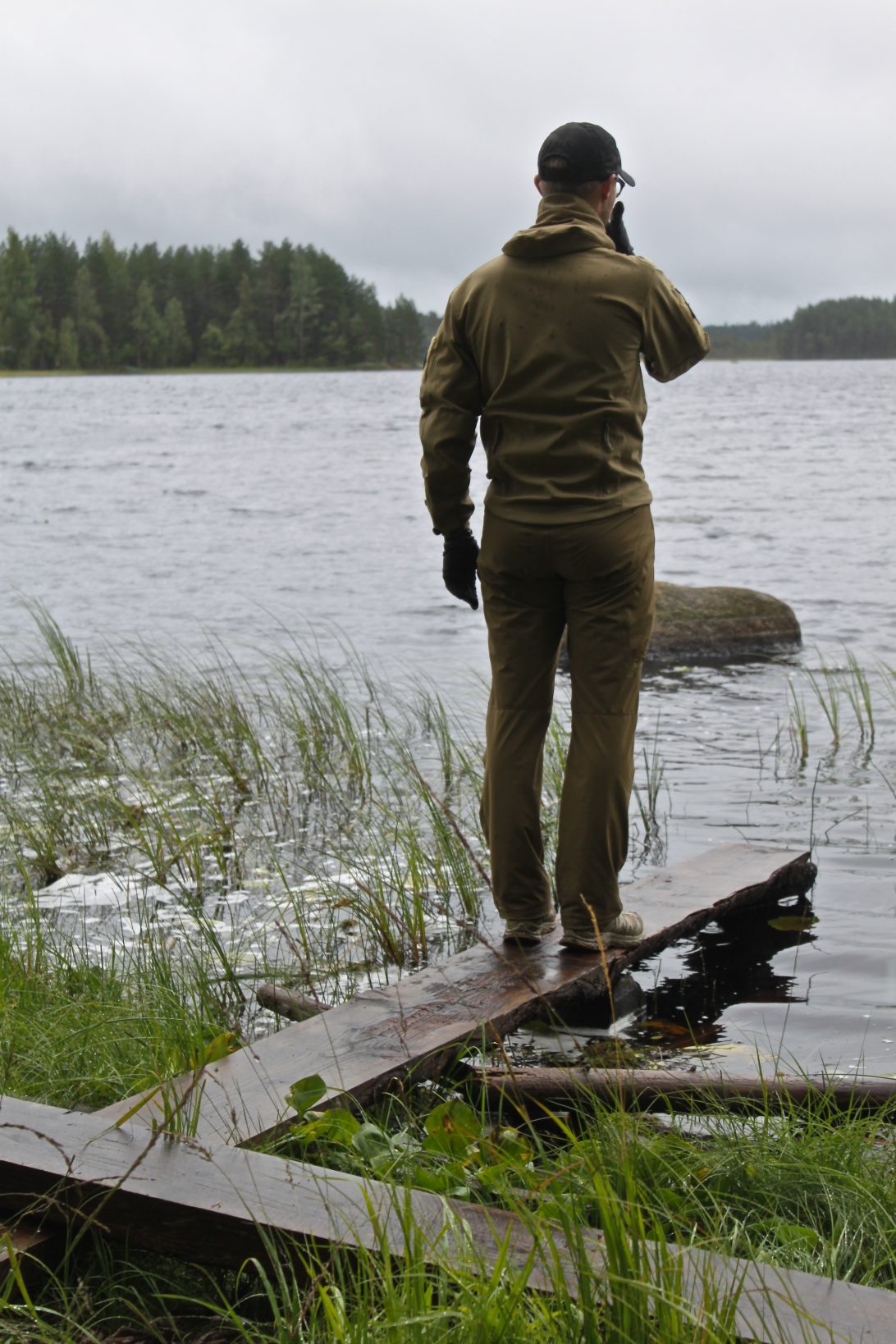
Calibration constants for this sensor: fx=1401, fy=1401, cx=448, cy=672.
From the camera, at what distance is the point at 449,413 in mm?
4434

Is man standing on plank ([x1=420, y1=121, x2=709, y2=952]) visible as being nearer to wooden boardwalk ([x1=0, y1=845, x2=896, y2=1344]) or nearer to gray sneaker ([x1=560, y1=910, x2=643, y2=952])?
gray sneaker ([x1=560, y1=910, x2=643, y2=952])

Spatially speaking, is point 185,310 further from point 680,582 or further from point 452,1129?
point 452,1129

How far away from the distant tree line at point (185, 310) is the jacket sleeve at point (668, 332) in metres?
119

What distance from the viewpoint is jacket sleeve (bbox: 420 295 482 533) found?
4.42 m

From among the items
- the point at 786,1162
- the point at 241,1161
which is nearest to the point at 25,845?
the point at 241,1161

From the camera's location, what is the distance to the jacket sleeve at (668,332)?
430cm

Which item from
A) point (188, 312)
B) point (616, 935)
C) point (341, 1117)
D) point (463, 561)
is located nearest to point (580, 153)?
point (463, 561)

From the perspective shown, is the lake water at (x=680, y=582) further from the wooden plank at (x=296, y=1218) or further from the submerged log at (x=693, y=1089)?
the wooden plank at (x=296, y=1218)

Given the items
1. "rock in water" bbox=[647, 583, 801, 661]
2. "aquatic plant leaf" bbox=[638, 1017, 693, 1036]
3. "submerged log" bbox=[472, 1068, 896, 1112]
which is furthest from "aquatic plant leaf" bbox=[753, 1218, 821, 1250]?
"rock in water" bbox=[647, 583, 801, 661]

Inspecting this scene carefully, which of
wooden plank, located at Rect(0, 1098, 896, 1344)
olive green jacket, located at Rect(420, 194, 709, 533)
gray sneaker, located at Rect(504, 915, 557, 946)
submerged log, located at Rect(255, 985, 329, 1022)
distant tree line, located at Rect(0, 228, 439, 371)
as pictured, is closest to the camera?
wooden plank, located at Rect(0, 1098, 896, 1344)

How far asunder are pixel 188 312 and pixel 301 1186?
12901 cm

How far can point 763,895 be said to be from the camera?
218 inches

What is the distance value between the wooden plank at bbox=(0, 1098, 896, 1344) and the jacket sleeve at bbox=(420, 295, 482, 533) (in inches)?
89.7

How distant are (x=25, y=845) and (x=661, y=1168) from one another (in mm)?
4413
